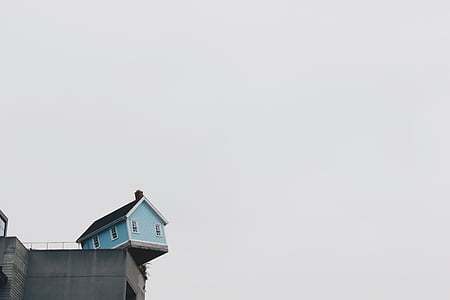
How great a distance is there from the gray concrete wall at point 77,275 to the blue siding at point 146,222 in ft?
17.6

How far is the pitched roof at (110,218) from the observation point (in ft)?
193

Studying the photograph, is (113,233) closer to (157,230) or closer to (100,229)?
(100,229)

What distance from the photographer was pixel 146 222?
59.9 m

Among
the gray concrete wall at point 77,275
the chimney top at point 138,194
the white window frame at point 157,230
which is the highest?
the chimney top at point 138,194

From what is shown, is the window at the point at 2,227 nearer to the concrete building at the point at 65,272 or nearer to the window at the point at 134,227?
the concrete building at the point at 65,272

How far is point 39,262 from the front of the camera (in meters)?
52.4

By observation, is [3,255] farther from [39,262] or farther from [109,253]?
[109,253]

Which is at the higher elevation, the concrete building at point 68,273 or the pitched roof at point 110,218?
the pitched roof at point 110,218

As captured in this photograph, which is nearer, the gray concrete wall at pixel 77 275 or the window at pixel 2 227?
the gray concrete wall at pixel 77 275

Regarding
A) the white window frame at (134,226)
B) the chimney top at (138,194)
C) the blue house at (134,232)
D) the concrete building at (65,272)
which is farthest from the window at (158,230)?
the concrete building at (65,272)

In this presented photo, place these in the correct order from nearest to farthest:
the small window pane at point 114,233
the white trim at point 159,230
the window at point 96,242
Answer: the small window pane at point 114,233 → the window at point 96,242 → the white trim at point 159,230

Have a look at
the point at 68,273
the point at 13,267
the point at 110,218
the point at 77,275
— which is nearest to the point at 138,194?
the point at 110,218

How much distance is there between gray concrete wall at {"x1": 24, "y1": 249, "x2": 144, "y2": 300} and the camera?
51438 mm

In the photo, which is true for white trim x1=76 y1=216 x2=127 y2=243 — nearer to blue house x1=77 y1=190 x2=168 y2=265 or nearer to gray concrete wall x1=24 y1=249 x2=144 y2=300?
blue house x1=77 y1=190 x2=168 y2=265
